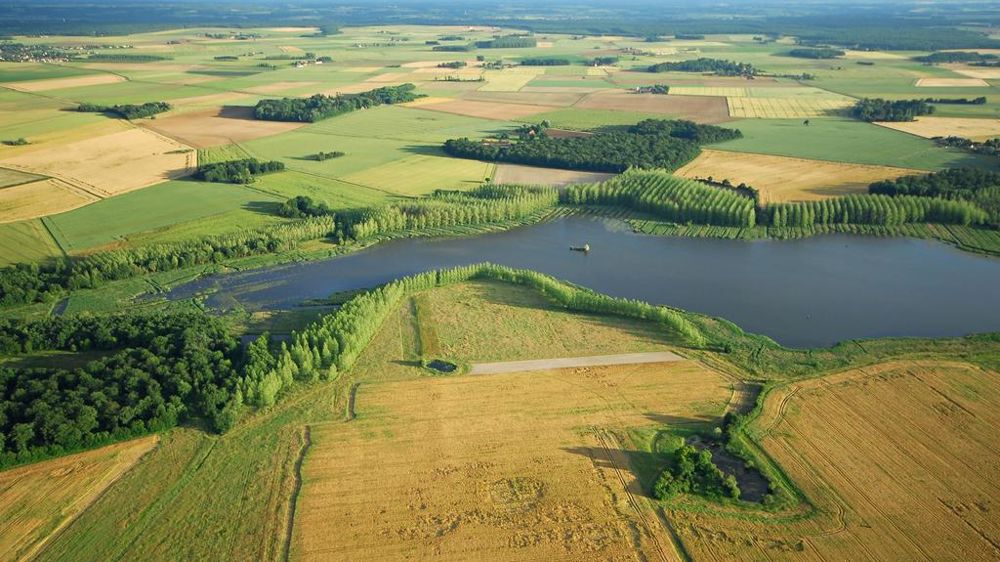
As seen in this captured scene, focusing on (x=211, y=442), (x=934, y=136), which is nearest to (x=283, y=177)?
(x=211, y=442)

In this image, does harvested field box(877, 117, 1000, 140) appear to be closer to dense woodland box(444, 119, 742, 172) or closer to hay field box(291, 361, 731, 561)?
dense woodland box(444, 119, 742, 172)

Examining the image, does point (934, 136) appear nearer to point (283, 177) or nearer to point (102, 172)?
point (283, 177)

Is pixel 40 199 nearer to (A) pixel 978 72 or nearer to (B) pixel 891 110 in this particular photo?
(B) pixel 891 110

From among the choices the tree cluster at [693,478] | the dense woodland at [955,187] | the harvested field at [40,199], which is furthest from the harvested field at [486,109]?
the tree cluster at [693,478]

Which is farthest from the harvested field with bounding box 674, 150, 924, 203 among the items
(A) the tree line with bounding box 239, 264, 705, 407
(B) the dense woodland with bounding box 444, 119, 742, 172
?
(A) the tree line with bounding box 239, 264, 705, 407

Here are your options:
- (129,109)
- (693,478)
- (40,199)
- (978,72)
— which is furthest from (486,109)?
(978,72)
